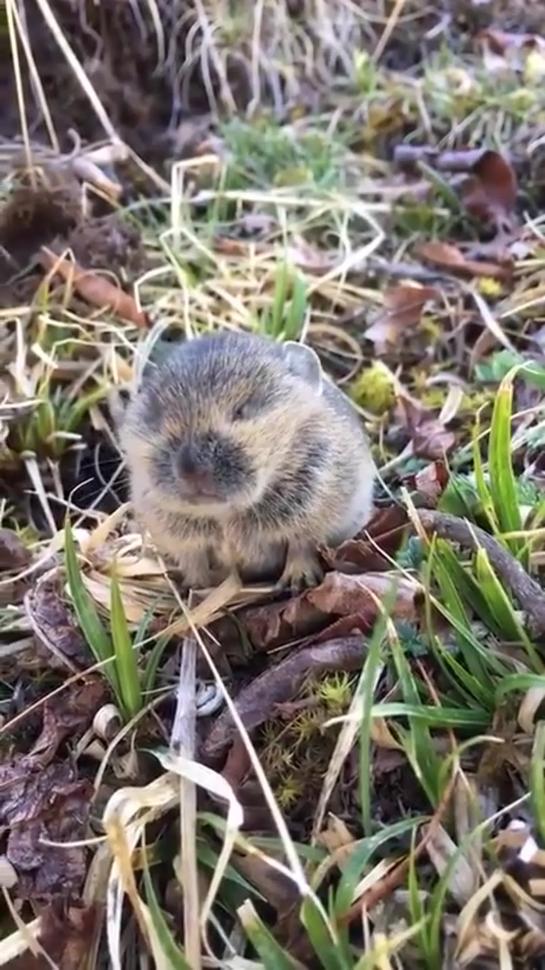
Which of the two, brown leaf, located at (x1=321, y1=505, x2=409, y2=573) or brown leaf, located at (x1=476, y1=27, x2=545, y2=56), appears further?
brown leaf, located at (x1=476, y1=27, x2=545, y2=56)

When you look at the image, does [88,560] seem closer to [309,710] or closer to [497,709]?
[309,710]


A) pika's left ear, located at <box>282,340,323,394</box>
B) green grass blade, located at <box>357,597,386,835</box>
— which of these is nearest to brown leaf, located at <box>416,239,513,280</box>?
pika's left ear, located at <box>282,340,323,394</box>

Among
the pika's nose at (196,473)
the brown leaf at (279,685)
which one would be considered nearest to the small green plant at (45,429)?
the pika's nose at (196,473)

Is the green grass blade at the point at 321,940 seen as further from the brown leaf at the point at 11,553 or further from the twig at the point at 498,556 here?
the brown leaf at the point at 11,553

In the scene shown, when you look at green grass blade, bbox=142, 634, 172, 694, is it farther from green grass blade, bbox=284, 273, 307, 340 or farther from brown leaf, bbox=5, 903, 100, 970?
green grass blade, bbox=284, 273, 307, 340

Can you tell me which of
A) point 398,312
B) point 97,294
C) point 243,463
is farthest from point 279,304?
point 243,463

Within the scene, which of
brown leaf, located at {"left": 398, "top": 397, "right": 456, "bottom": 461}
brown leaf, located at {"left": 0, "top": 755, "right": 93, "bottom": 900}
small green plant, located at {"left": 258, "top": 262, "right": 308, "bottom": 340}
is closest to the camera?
brown leaf, located at {"left": 0, "top": 755, "right": 93, "bottom": 900}

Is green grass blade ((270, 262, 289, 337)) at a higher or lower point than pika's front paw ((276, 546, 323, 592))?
higher
